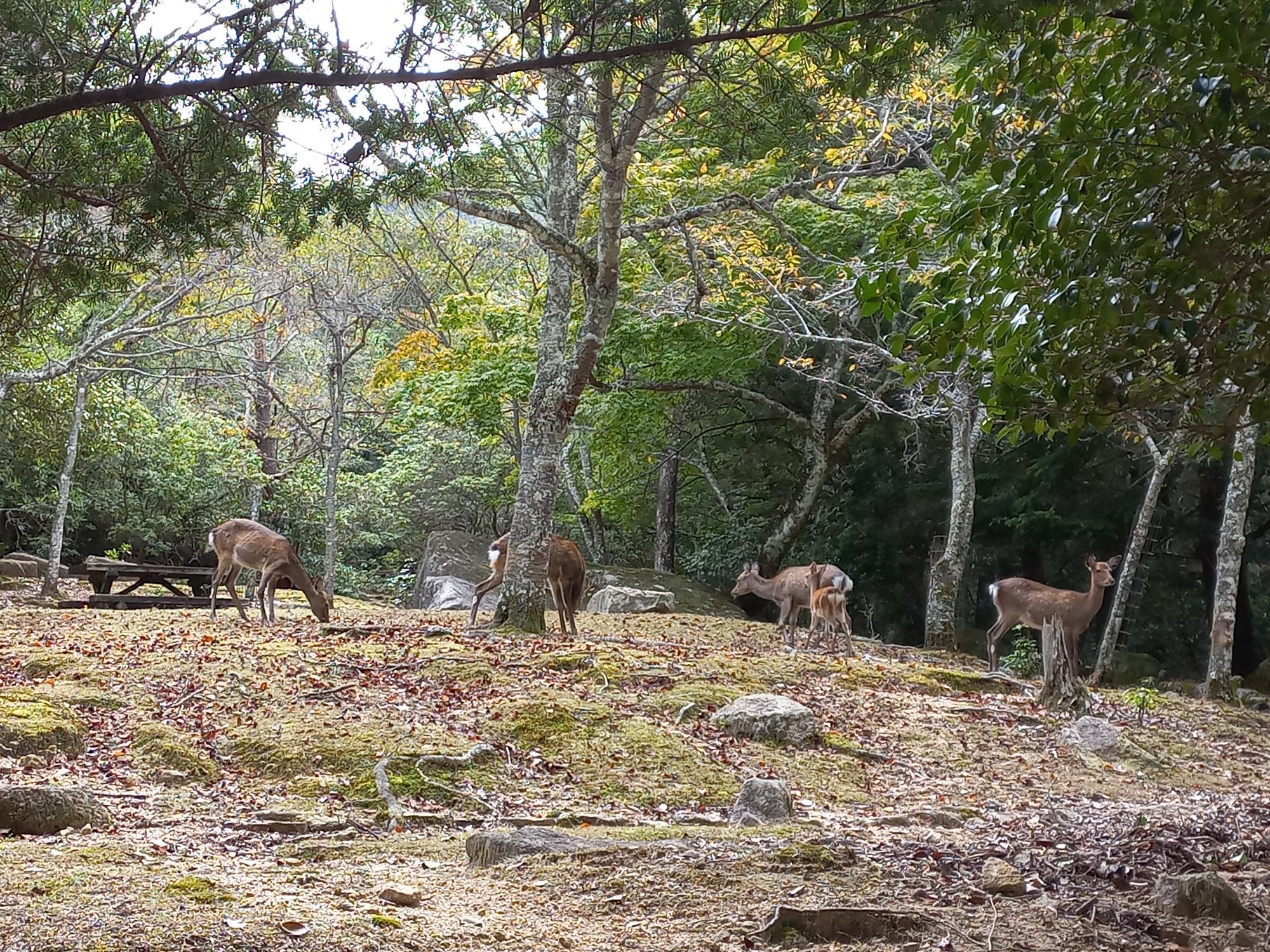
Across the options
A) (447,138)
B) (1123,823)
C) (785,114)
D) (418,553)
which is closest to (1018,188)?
(785,114)

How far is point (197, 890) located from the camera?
4.27 metres

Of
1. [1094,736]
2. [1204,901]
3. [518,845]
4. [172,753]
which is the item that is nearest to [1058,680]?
[1094,736]

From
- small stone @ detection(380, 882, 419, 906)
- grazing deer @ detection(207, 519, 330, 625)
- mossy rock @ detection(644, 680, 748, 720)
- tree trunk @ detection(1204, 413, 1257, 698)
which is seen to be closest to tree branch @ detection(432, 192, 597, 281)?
mossy rock @ detection(644, 680, 748, 720)

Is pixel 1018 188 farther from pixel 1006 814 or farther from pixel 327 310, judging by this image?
pixel 327 310

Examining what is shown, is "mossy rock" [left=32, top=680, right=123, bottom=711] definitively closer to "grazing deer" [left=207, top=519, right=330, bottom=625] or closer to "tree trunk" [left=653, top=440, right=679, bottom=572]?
"grazing deer" [left=207, top=519, right=330, bottom=625]

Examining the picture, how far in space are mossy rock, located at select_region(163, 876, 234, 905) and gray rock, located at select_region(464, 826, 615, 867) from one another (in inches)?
47.5

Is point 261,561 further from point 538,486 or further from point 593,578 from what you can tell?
point 593,578

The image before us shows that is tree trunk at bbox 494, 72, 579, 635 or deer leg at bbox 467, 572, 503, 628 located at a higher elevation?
tree trunk at bbox 494, 72, 579, 635

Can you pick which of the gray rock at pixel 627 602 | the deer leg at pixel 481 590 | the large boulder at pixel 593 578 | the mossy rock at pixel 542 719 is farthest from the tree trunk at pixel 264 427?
the mossy rock at pixel 542 719

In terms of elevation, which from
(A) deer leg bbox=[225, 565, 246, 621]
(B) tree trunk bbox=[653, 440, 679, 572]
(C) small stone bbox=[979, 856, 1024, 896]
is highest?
(B) tree trunk bbox=[653, 440, 679, 572]

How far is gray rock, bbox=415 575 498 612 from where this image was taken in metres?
19.1

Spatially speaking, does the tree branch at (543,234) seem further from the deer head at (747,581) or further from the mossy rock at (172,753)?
the deer head at (747,581)

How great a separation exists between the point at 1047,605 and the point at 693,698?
6528 millimetres

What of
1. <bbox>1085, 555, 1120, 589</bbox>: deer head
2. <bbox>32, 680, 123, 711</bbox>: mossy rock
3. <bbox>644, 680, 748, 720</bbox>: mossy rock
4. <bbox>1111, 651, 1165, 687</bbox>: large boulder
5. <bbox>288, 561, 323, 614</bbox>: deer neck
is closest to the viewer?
<bbox>32, 680, 123, 711</bbox>: mossy rock
